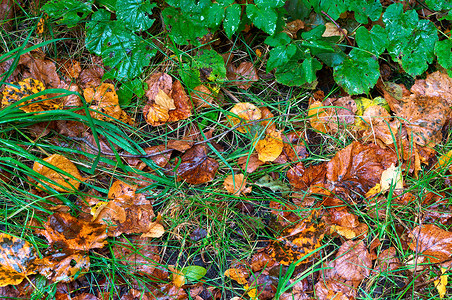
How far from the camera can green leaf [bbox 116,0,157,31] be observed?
1.93m

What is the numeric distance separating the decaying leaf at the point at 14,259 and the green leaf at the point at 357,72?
2102mm

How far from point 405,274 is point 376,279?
7.2 inches

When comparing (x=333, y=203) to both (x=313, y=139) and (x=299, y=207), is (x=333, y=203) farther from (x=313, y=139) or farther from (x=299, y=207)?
(x=313, y=139)

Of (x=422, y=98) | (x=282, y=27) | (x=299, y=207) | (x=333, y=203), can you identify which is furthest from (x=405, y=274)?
(x=282, y=27)

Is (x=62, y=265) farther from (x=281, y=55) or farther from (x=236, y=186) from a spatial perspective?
(x=281, y=55)

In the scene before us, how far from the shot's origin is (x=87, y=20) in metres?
2.04

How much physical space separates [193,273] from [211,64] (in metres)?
1.30

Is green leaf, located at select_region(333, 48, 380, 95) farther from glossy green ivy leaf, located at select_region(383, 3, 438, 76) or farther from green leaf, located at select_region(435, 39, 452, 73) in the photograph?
green leaf, located at select_region(435, 39, 452, 73)

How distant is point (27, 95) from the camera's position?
77.5 inches

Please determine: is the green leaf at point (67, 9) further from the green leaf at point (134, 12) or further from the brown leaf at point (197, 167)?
the brown leaf at point (197, 167)

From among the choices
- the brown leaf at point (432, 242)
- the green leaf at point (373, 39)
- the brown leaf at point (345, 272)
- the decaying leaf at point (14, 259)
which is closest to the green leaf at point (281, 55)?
the green leaf at point (373, 39)

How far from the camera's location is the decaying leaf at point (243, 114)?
2088 millimetres

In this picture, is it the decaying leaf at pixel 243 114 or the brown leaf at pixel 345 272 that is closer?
the brown leaf at pixel 345 272

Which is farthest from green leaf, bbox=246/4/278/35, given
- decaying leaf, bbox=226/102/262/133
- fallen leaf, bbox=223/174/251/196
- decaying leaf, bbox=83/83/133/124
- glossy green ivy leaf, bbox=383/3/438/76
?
decaying leaf, bbox=83/83/133/124
